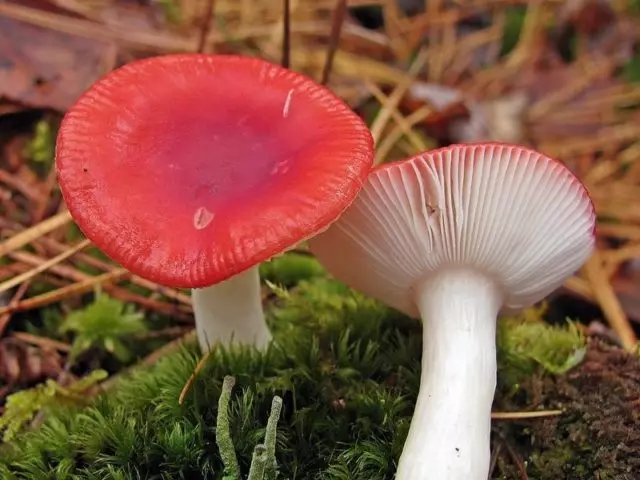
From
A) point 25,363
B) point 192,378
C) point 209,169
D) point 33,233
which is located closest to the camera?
point 209,169

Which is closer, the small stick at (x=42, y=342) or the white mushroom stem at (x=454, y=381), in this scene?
the white mushroom stem at (x=454, y=381)

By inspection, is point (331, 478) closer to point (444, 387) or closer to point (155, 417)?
point (444, 387)

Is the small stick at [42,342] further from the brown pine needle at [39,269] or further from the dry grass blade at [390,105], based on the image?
the dry grass blade at [390,105]

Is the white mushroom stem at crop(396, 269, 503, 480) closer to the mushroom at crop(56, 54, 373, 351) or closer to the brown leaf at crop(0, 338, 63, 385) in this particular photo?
the mushroom at crop(56, 54, 373, 351)

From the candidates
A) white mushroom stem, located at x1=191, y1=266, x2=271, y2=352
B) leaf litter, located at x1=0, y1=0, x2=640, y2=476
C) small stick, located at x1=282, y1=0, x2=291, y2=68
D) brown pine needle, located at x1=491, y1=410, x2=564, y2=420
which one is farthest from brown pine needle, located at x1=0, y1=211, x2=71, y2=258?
brown pine needle, located at x1=491, y1=410, x2=564, y2=420

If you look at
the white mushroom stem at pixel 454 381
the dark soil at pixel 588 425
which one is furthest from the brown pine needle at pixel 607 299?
the white mushroom stem at pixel 454 381

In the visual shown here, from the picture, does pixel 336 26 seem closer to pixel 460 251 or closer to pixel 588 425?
pixel 460 251

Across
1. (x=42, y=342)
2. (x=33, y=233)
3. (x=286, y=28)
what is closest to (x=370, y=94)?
(x=286, y=28)
